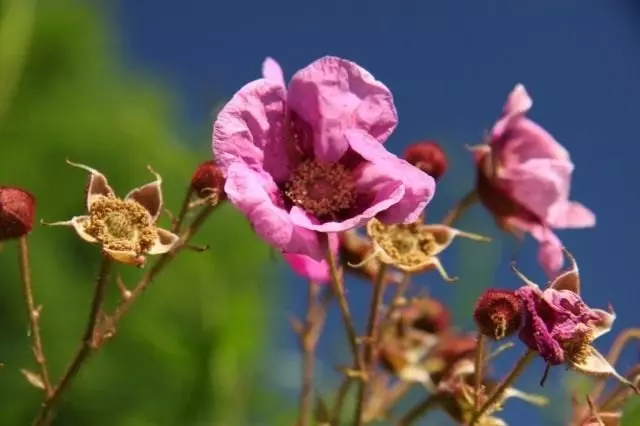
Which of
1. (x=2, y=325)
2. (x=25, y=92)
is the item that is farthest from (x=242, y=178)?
(x=25, y=92)

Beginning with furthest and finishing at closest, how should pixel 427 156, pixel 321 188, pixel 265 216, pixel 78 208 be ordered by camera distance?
1. pixel 78 208
2. pixel 427 156
3. pixel 321 188
4. pixel 265 216

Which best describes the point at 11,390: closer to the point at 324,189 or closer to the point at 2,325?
the point at 2,325

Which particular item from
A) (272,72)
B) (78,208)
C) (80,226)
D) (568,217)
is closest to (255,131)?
(272,72)

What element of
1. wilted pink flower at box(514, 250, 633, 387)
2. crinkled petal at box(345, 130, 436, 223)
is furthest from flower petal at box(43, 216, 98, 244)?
wilted pink flower at box(514, 250, 633, 387)

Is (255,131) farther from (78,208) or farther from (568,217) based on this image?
(78,208)

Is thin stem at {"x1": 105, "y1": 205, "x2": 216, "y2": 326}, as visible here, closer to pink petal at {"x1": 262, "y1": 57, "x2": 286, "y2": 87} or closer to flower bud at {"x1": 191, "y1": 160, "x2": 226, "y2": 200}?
flower bud at {"x1": 191, "y1": 160, "x2": 226, "y2": 200}

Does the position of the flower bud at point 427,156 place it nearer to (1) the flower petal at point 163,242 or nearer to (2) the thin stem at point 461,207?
(2) the thin stem at point 461,207

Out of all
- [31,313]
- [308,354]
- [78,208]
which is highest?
[31,313]
